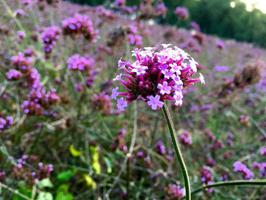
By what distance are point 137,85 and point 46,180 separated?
1.37 m

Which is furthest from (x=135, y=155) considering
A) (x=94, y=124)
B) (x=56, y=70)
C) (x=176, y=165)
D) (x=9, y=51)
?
(x=9, y=51)

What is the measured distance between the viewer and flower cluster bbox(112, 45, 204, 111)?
4.81 feet

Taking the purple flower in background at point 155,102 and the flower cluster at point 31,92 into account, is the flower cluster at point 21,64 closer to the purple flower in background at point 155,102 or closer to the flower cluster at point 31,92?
the flower cluster at point 31,92

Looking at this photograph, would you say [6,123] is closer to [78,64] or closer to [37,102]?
[37,102]

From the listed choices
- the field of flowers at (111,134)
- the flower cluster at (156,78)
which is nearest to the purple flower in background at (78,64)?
the field of flowers at (111,134)

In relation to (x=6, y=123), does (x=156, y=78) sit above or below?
above

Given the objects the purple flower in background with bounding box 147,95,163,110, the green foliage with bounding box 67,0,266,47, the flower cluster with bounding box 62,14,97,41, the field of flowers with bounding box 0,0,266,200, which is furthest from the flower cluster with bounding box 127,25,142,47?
the green foliage with bounding box 67,0,266,47

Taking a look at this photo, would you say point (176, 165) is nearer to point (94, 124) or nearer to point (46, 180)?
point (94, 124)

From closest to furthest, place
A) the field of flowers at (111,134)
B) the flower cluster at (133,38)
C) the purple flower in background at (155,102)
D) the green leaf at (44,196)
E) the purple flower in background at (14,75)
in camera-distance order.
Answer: the purple flower in background at (155,102) < the field of flowers at (111,134) < the green leaf at (44,196) < the purple flower in background at (14,75) < the flower cluster at (133,38)

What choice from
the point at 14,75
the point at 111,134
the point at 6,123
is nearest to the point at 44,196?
the point at 6,123

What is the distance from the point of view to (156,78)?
153cm

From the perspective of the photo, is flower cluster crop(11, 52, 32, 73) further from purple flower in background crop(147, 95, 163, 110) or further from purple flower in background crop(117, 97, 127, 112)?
purple flower in background crop(147, 95, 163, 110)

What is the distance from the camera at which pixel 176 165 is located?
12.1 ft

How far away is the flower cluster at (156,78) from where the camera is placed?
1.47 metres
